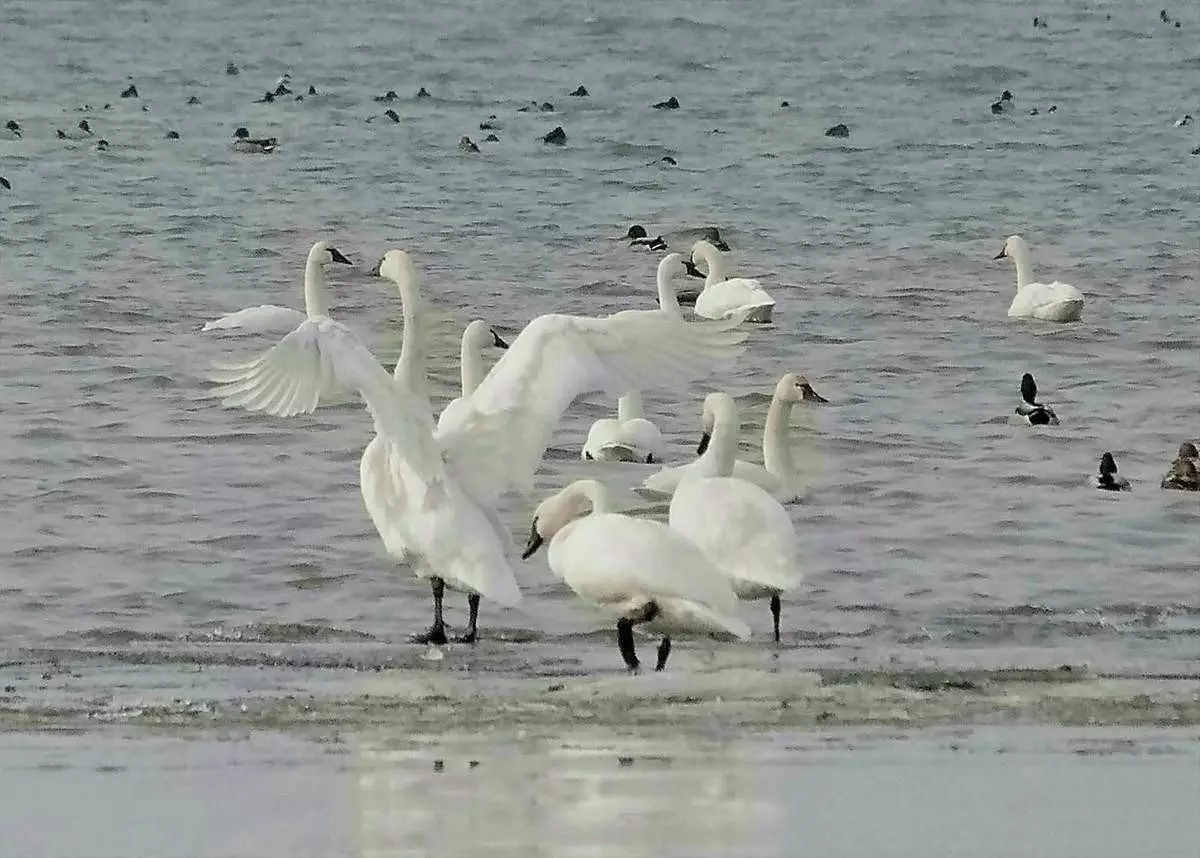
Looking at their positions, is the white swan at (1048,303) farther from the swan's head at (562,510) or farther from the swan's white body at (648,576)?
the swan's white body at (648,576)

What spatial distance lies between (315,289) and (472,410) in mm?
2911

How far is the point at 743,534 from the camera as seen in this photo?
10.0m

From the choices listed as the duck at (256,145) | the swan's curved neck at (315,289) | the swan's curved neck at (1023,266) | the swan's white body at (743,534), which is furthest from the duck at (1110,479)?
the duck at (256,145)

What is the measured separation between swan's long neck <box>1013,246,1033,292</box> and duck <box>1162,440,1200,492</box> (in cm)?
686

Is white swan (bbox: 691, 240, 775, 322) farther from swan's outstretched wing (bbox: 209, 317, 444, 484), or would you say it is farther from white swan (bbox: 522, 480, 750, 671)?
white swan (bbox: 522, 480, 750, 671)

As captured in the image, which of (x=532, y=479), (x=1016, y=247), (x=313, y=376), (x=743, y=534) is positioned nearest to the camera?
(x=313, y=376)

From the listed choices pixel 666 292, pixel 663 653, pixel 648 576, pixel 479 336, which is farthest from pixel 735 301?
pixel 648 576

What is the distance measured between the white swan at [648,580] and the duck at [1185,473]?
4.03 m

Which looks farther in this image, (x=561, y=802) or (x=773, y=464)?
(x=773, y=464)

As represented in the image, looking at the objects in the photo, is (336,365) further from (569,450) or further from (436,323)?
(436,323)

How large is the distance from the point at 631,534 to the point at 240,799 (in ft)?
8.41

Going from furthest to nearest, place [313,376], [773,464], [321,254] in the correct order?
[321,254] → [773,464] → [313,376]

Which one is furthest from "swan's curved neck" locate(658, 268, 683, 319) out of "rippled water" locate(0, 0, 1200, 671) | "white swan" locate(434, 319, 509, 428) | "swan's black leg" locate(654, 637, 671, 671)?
"swan's black leg" locate(654, 637, 671, 671)

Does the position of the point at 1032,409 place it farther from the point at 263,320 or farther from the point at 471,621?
the point at 263,320
